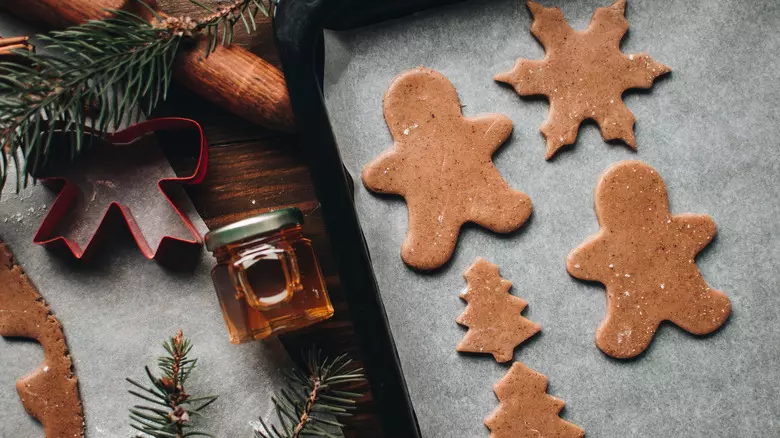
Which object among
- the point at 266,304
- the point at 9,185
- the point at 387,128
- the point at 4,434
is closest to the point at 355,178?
the point at 387,128

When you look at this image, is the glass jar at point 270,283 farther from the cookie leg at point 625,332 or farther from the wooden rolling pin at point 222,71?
the cookie leg at point 625,332

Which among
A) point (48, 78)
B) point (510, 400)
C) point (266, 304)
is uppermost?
point (48, 78)

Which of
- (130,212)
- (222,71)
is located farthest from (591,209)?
(130,212)

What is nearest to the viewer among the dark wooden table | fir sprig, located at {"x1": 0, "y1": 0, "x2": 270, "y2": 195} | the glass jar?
fir sprig, located at {"x1": 0, "y1": 0, "x2": 270, "y2": 195}

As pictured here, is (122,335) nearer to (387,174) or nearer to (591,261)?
(387,174)

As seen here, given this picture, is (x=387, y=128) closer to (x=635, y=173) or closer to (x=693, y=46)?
(x=635, y=173)

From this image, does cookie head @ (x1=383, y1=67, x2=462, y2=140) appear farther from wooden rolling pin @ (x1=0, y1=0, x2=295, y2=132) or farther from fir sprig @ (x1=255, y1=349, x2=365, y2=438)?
fir sprig @ (x1=255, y1=349, x2=365, y2=438)

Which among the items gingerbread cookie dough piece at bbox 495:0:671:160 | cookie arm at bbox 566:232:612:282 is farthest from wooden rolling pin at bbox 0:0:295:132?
cookie arm at bbox 566:232:612:282
